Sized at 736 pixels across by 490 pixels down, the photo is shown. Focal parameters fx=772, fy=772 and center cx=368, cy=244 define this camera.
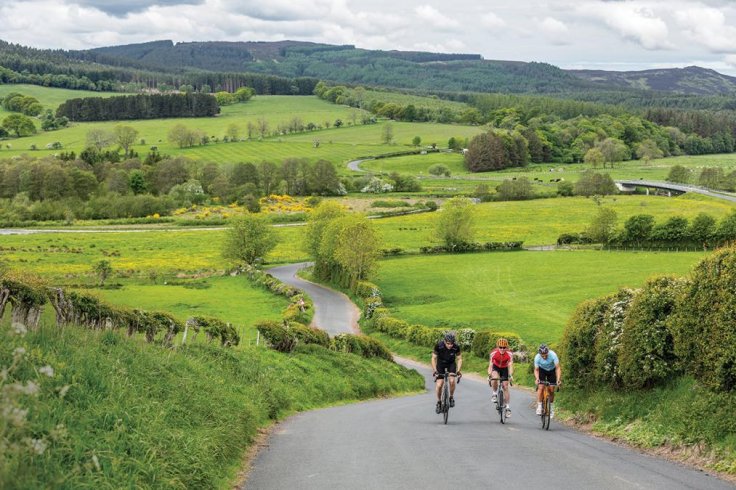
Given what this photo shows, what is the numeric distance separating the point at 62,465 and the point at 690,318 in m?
13.8

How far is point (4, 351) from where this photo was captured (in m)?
10.0

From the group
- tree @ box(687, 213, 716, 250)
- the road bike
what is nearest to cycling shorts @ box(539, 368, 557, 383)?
the road bike

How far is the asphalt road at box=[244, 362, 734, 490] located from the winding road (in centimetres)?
2

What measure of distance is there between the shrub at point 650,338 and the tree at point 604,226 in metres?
81.6

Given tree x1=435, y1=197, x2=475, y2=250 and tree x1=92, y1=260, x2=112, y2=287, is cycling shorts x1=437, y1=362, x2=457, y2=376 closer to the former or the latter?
tree x1=92, y1=260, x2=112, y2=287

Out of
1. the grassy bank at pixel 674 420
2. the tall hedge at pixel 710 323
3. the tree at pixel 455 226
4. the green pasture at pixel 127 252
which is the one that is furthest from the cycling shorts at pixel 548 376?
the tree at pixel 455 226

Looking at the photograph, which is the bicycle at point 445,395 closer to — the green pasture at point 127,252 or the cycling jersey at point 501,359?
the cycling jersey at point 501,359

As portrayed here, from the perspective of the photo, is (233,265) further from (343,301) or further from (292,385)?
(292,385)

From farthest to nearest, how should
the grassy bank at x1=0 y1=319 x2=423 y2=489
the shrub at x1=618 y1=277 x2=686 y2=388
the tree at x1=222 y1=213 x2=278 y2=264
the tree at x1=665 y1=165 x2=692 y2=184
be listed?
the tree at x1=665 y1=165 x2=692 y2=184 → the tree at x1=222 y1=213 x2=278 y2=264 → the shrub at x1=618 y1=277 x2=686 y2=388 → the grassy bank at x1=0 y1=319 x2=423 y2=489

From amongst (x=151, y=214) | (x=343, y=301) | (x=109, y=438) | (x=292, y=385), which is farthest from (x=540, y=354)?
(x=151, y=214)

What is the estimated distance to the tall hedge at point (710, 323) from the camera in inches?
615

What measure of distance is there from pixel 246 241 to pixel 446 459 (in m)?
80.5

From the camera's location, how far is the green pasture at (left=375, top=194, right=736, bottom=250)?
110 meters

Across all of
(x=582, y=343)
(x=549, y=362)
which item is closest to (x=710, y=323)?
(x=549, y=362)
